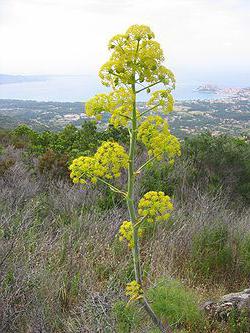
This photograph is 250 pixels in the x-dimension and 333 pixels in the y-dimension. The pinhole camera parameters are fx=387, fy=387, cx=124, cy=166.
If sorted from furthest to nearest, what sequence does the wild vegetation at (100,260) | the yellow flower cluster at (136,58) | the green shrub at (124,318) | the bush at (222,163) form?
the bush at (222,163) < the wild vegetation at (100,260) < the green shrub at (124,318) < the yellow flower cluster at (136,58)

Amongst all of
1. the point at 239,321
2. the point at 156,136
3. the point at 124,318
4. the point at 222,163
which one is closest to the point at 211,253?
the point at 239,321

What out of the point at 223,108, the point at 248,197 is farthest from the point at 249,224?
the point at 223,108

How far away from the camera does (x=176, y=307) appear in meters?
3.35

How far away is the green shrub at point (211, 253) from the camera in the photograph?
474 centimetres

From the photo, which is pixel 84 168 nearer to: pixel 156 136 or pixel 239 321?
pixel 156 136

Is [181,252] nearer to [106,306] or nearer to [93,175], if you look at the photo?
[106,306]

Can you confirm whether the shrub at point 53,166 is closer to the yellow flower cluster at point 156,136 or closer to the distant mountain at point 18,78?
the yellow flower cluster at point 156,136

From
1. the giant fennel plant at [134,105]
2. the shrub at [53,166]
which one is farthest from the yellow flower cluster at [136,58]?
the shrub at [53,166]

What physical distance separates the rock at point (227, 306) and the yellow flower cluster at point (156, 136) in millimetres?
1772

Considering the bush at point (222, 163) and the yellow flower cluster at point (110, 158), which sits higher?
the yellow flower cluster at point (110, 158)

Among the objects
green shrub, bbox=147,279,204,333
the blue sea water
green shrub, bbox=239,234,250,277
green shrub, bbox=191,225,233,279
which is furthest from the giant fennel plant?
the blue sea water

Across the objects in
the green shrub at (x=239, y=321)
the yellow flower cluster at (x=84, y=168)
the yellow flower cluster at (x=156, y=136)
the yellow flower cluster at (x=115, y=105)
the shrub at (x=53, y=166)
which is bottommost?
the green shrub at (x=239, y=321)

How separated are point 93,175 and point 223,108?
5101cm

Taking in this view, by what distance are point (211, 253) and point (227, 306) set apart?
1436mm
